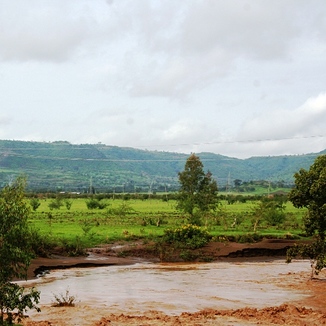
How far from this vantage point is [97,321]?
20.8 m

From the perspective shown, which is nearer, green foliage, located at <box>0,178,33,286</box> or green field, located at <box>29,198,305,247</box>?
green foliage, located at <box>0,178,33,286</box>

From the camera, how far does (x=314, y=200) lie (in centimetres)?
2778

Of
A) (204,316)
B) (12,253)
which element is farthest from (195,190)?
(12,253)

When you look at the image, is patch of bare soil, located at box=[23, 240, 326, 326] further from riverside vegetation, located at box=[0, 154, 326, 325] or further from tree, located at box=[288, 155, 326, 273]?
tree, located at box=[288, 155, 326, 273]

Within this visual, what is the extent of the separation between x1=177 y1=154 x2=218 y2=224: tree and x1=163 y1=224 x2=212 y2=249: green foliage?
36.2 feet

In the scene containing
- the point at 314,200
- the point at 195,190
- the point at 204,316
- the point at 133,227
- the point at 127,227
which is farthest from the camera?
the point at 195,190

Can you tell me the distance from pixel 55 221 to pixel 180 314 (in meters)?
37.3

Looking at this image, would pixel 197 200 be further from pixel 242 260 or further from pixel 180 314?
pixel 180 314

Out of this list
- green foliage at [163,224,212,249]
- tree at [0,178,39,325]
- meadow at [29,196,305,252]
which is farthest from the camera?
meadow at [29,196,305,252]

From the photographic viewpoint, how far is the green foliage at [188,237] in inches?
1704

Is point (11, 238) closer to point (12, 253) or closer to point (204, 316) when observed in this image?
point (12, 253)

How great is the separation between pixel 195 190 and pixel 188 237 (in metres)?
13.7

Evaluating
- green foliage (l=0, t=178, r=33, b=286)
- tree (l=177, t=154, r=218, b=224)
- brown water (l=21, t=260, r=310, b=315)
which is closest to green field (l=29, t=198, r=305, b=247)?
tree (l=177, t=154, r=218, b=224)

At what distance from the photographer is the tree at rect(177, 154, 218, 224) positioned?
55.9 meters
